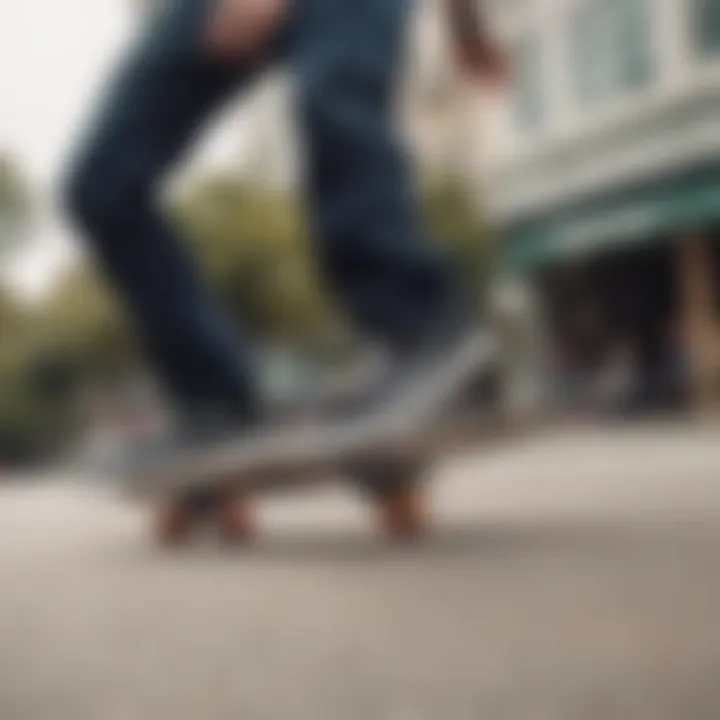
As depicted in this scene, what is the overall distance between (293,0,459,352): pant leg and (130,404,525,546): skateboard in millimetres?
74

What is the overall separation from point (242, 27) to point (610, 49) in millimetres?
189

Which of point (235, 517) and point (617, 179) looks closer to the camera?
point (617, 179)

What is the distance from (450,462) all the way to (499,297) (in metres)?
0.09

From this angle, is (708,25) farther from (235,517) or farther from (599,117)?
(235,517)

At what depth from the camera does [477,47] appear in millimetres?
582

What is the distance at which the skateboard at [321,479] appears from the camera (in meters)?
0.59

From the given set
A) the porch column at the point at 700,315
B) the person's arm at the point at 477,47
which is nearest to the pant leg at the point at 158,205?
the person's arm at the point at 477,47

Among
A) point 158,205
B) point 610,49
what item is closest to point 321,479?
point 158,205

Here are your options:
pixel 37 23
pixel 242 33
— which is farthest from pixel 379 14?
pixel 37 23

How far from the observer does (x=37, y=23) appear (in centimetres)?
58

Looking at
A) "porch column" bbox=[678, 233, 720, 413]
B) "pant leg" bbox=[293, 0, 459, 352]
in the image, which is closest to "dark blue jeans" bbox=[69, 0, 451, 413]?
"pant leg" bbox=[293, 0, 459, 352]

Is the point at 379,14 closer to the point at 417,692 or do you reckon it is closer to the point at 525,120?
the point at 525,120

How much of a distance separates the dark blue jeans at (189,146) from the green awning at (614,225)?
0.15 ft

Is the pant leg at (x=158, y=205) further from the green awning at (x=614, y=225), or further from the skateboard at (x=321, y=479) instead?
the green awning at (x=614, y=225)
